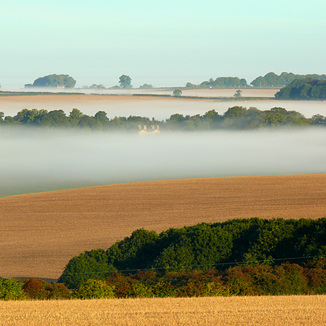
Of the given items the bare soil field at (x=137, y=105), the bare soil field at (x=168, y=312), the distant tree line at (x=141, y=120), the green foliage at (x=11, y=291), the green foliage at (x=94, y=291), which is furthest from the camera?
the bare soil field at (x=137, y=105)

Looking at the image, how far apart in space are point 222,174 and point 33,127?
6332 centimetres

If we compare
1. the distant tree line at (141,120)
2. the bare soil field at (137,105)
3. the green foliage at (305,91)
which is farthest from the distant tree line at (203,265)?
the green foliage at (305,91)

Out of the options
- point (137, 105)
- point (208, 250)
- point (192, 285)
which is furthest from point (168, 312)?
point (137, 105)

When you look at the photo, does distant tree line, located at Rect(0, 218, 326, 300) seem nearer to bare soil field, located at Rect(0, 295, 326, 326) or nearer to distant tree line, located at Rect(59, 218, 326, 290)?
distant tree line, located at Rect(59, 218, 326, 290)

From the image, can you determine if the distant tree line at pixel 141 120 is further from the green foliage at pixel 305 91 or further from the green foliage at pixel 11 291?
the green foliage at pixel 11 291

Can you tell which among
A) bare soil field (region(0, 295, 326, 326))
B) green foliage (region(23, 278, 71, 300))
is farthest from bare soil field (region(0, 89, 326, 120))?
bare soil field (region(0, 295, 326, 326))

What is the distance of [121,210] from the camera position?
5519cm

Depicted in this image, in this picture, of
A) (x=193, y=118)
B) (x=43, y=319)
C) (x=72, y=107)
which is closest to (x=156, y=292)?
(x=43, y=319)

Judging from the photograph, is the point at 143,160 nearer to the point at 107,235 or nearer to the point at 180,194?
the point at 180,194

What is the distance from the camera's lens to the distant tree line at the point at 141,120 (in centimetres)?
12962

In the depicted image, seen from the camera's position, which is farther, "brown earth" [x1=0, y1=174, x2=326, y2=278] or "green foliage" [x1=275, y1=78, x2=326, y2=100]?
"green foliage" [x1=275, y1=78, x2=326, y2=100]

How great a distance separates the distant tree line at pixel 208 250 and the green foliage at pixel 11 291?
5907 mm

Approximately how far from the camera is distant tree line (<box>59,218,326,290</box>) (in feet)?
107

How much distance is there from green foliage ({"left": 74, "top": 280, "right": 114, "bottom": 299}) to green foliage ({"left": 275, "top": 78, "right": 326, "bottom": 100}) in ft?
455
